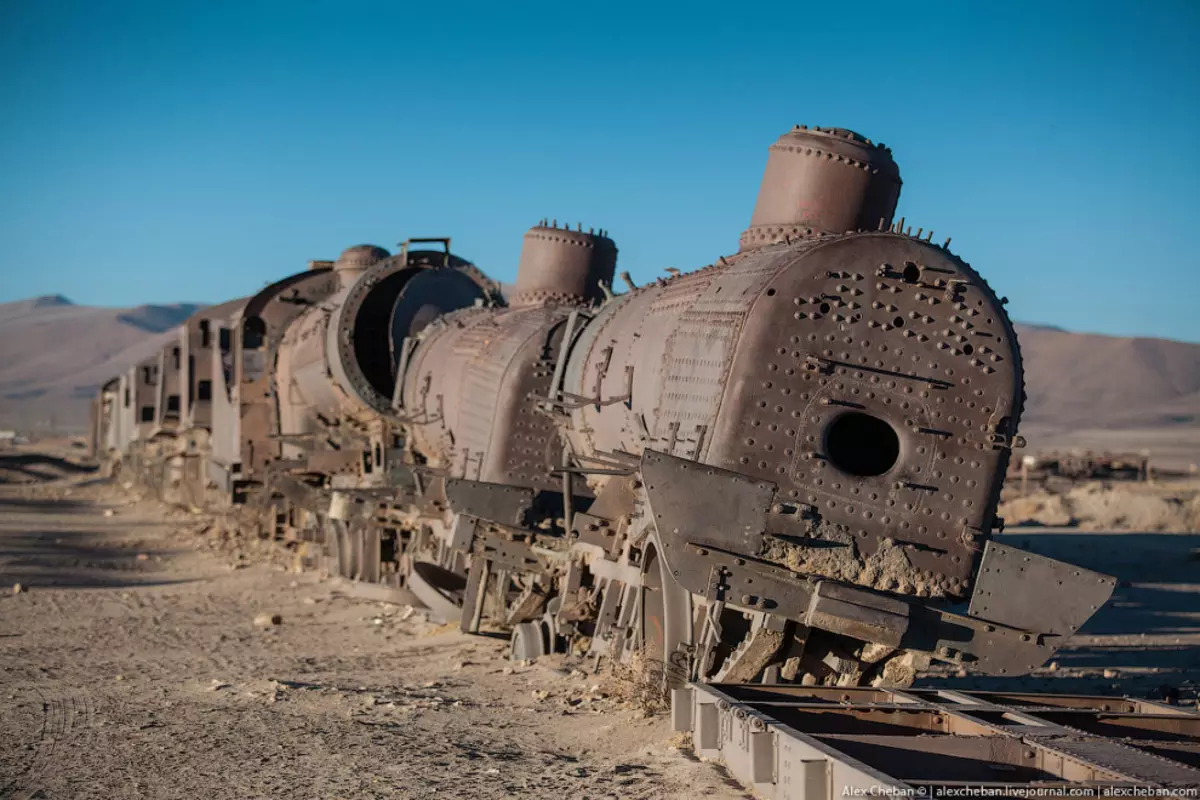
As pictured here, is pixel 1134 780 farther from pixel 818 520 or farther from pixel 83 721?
pixel 83 721

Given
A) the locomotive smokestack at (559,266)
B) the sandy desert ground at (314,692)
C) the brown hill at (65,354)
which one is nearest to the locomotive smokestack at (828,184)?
the sandy desert ground at (314,692)

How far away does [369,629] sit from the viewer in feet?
42.5

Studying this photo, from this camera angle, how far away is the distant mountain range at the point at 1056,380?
88750 millimetres

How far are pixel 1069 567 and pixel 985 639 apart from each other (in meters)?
0.64

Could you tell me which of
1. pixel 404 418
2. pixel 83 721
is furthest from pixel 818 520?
pixel 404 418

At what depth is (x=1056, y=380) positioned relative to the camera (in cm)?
11700

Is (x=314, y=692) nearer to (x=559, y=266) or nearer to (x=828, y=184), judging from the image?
(x=828, y=184)

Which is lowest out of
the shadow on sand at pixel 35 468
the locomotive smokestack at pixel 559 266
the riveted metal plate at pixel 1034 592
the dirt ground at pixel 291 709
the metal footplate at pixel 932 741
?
the shadow on sand at pixel 35 468

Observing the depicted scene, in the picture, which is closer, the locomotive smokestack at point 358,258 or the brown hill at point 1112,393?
the locomotive smokestack at point 358,258

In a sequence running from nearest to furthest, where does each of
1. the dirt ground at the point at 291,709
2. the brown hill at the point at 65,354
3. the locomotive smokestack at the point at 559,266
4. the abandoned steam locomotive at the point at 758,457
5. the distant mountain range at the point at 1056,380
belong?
the dirt ground at the point at 291,709, the abandoned steam locomotive at the point at 758,457, the locomotive smokestack at the point at 559,266, the distant mountain range at the point at 1056,380, the brown hill at the point at 65,354

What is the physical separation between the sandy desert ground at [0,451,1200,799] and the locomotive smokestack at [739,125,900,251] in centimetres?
372

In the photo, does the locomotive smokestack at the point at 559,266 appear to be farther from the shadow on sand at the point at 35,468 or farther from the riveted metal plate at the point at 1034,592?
the shadow on sand at the point at 35,468

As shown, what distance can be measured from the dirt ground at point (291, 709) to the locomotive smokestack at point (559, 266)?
13.1 ft

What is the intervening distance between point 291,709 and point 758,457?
Result: 12.0 feet
